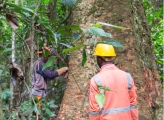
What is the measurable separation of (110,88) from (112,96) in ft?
0.27

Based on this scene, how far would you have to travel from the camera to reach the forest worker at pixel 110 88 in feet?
7.17

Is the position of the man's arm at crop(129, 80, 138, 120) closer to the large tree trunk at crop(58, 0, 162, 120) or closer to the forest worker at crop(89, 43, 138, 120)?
the forest worker at crop(89, 43, 138, 120)

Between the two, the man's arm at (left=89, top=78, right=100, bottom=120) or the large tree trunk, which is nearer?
the man's arm at (left=89, top=78, right=100, bottom=120)

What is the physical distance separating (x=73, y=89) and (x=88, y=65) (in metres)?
0.32

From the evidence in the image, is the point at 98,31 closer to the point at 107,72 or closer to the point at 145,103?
the point at 107,72

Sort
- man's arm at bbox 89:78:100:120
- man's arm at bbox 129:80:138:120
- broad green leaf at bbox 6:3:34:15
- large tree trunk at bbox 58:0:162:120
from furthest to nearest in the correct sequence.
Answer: large tree trunk at bbox 58:0:162:120, man's arm at bbox 129:80:138:120, man's arm at bbox 89:78:100:120, broad green leaf at bbox 6:3:34:15

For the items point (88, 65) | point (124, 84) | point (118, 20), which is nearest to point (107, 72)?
point (124, 84)

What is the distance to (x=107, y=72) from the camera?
223 centimetres

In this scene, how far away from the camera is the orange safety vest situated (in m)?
2.18

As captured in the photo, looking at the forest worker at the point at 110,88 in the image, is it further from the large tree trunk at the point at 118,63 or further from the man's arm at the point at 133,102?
the large tree trunk at the point at 118,63

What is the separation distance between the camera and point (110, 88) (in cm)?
216

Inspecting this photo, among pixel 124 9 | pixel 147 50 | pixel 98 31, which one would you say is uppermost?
pixel 124 9

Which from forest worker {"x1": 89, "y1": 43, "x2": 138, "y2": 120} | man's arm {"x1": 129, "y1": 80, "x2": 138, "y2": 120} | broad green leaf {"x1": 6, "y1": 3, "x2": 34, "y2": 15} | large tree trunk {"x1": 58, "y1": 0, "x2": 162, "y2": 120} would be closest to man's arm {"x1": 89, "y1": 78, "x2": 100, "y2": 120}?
forest worker {"x1": 89, "y1": 43, "x2": 138, "y2": 120}

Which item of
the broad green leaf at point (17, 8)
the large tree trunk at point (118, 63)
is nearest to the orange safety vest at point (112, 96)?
the large tree trunk at point (118, 63)
